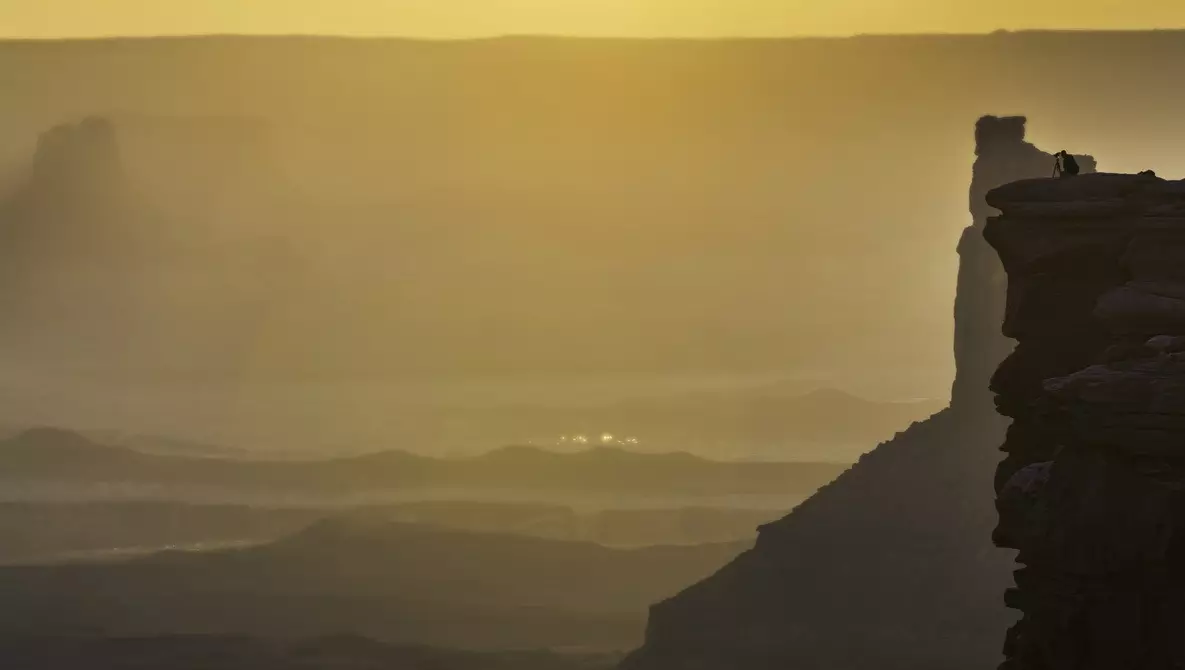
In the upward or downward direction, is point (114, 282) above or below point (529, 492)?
above

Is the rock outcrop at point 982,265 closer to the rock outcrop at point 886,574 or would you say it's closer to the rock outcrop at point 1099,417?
the rock outcrop at point 886,574

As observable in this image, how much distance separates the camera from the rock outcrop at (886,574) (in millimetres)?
63250

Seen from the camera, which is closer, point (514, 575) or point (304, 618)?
point (304, 618)

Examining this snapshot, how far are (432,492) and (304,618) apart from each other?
3274 cm

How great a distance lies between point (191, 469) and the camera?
140 meters

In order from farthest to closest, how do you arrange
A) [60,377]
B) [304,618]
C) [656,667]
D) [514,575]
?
1. [514,575]
2. [60,377]
3. [304,618]
4. [656,667]

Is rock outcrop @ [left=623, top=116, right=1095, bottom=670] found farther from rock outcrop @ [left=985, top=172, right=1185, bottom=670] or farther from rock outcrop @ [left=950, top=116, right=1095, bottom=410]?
rock outcrop @ [left=985, top=172, right=1185, bottom=670]

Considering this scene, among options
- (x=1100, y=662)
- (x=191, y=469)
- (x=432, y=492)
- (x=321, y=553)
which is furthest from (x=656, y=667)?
(x=191, y=469)

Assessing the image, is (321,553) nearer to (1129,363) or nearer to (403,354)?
(403,354)

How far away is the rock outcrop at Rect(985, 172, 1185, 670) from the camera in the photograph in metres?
21.3

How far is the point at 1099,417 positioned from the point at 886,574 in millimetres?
45630

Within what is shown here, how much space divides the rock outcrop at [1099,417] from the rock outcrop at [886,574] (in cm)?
3687

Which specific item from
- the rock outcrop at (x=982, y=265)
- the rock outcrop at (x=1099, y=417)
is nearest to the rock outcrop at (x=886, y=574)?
the rock outcrop at (x=982, y=265)

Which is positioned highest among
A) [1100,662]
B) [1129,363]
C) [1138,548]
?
[1129,363]
